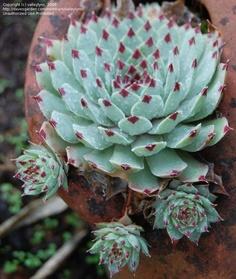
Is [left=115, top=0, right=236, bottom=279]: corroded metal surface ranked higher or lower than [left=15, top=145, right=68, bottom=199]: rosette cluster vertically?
lower

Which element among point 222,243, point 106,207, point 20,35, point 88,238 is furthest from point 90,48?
point 20,35

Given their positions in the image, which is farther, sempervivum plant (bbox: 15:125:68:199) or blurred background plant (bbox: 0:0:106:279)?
blurred background plant (bbox: 0:0:106:279)

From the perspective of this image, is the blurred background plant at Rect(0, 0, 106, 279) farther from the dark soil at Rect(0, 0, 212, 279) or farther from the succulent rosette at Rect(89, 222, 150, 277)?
the succulent rosette at Rect(89, 222, 150, 277)

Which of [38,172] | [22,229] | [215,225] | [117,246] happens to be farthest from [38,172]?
[22,229]

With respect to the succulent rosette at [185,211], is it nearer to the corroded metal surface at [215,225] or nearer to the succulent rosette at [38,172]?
the corroded metal surface at [215,225]

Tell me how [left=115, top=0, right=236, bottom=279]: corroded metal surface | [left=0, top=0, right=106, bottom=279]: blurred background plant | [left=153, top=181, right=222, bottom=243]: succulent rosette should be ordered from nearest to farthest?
[left=153, top=181, right=222, bottom=243]: succulent rosette, [left=115, top=0, right=236, bottom=279]: corroded metal surface, [left=0, top=0, right=106, bottom=279]: blurred background plant

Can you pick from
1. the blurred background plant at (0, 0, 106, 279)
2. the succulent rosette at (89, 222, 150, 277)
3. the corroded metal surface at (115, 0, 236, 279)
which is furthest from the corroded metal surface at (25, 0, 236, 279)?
the blurred background plant at (0, 0, 106, 279)

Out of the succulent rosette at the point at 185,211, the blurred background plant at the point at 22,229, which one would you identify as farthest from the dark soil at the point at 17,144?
the succulent rosette at the point at 185,211
